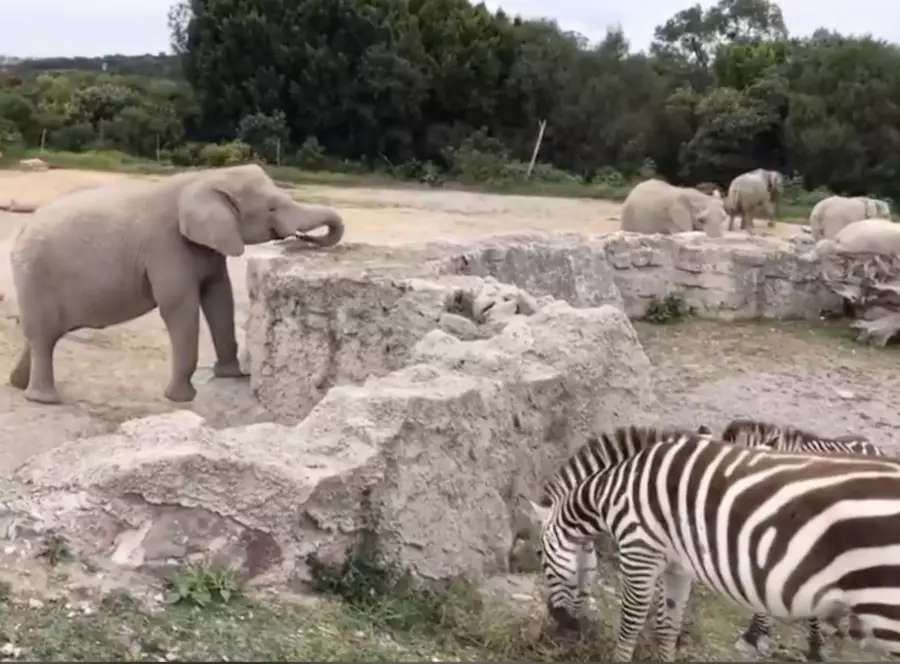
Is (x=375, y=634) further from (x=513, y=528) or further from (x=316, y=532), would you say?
(x=513, y=528)

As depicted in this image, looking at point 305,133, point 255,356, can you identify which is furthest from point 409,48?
point 255,356

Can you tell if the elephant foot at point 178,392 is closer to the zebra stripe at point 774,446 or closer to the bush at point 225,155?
the zebra stripe at point 774,446

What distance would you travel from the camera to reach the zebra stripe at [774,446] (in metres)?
4.84

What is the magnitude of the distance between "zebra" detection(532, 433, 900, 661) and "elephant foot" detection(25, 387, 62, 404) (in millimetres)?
4292

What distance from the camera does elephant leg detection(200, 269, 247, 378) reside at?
8.05m

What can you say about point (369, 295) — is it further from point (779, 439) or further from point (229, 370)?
point (779, 439)

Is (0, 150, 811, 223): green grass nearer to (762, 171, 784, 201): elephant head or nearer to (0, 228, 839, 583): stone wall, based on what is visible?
(762, 171, 784, 201): elephant head

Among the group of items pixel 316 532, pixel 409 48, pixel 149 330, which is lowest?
pixel 149 330

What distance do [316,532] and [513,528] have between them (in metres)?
1.39

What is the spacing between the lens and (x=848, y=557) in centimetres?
354

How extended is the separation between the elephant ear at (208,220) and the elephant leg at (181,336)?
1.28 ft

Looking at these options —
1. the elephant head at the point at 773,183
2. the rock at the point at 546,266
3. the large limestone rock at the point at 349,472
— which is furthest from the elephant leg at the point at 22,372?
the elephant head at the point at 773,183

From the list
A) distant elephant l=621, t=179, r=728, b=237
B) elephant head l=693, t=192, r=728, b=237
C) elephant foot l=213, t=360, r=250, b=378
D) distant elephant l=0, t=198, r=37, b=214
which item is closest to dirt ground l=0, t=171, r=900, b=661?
elephant foot l=213, t=360, r=250, b=378

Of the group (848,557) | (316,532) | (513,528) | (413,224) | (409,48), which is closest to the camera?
(848,557)
